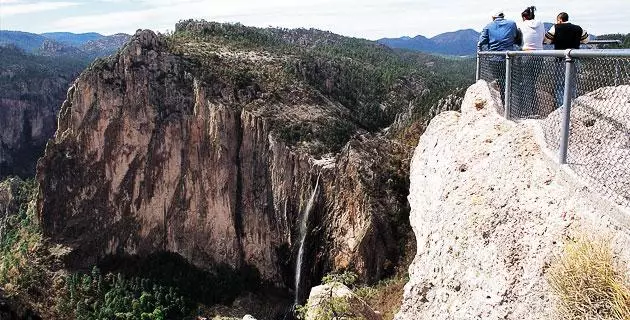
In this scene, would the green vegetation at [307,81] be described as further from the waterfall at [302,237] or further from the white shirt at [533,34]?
the white shirt at [533,34]

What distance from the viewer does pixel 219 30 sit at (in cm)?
9544

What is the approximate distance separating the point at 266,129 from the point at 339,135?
810 centimetres

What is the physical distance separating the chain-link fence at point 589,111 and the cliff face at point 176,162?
48.1m

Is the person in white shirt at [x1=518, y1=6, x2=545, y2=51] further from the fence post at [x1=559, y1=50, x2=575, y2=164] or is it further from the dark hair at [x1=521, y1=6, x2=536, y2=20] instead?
the fence post at [x1=559, y1=50, x2=575, y2=164]

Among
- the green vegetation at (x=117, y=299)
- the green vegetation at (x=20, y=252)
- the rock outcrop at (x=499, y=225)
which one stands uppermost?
the rock outcrop at (x=499, y=225)

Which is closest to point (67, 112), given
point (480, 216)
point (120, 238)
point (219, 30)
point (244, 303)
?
point (120, 238)

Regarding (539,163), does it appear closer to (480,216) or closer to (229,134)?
(480,216)

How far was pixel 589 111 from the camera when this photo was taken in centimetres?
804

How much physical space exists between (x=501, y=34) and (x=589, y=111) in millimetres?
4924

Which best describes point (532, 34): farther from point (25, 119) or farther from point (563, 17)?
point (25, 119)

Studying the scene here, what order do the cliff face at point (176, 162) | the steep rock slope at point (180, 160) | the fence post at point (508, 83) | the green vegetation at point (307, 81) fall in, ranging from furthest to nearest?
the green vegetation at point (307, 81)
the cliff face at point (176, 162)
the steep rock slope at point (180, 160)
the fence post at point (508, 83)

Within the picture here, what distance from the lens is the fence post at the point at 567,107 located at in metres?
7.32

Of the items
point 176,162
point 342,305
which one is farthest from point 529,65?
point 176,162

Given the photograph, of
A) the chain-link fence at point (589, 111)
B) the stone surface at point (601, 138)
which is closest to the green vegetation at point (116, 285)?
the chain-link fence at point (589, 111)
